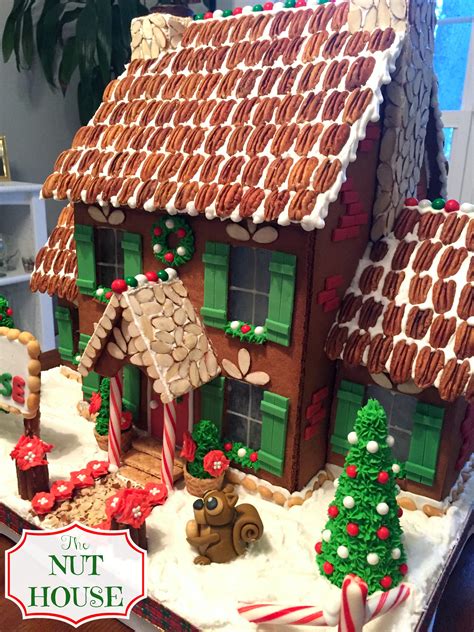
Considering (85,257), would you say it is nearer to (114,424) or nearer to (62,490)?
(114,424)

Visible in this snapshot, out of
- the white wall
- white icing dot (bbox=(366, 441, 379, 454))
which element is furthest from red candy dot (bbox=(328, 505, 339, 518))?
the white wall

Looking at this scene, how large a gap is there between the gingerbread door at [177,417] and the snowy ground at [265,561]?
24cm

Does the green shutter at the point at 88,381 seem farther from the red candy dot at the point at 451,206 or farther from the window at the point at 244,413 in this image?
the red candy dot at the point at 451,206

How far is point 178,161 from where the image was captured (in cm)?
205

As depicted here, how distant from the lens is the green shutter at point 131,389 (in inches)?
94.2

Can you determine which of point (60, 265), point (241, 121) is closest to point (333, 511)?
point (241, 121)

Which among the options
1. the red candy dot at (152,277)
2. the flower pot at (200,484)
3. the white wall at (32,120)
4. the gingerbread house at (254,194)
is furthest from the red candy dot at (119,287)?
the white wall at (32,120)

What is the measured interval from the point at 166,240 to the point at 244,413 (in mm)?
703

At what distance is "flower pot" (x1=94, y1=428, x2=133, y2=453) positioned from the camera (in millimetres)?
2287

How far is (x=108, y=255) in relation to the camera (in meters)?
2.40

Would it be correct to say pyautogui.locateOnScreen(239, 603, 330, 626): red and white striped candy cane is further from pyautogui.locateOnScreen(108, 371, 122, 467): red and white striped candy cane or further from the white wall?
the white wall

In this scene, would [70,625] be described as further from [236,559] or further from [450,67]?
[450,67]

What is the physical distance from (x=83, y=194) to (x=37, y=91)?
204 centimetres

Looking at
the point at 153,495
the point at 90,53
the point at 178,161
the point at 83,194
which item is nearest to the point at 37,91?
the point at 90,53
